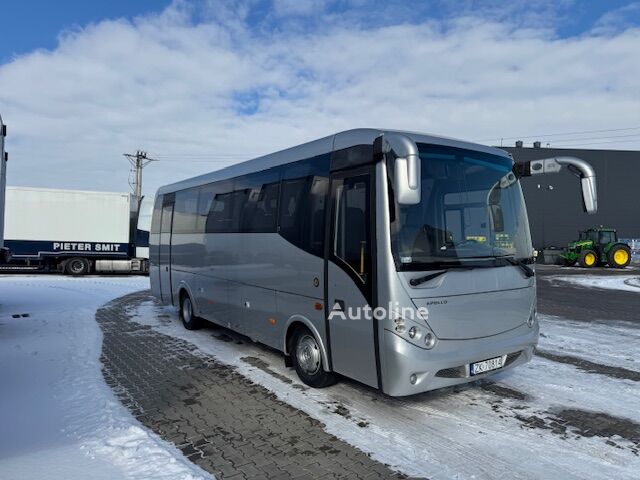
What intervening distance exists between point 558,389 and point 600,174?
126 feet

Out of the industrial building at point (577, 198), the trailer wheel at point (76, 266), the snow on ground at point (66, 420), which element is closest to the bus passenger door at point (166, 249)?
the snow on ground at point (66, 420)

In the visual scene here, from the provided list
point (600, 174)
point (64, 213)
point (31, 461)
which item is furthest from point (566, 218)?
point (31, 461)

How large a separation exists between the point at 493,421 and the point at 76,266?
20.2 meters

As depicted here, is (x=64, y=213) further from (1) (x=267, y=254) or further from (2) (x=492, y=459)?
(2) (x=492, y=459)

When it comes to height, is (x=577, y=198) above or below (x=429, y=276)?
above

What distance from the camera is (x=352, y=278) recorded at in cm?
455

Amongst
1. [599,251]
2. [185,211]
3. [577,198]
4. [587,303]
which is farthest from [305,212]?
[577,198]

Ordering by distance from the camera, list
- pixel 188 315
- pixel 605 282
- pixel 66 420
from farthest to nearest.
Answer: pixel 605 282 < pixel 188 315 < pixel 66 420

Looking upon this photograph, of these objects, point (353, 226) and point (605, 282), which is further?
point (605, 282)

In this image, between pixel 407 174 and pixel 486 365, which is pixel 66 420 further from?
pixel 486 365

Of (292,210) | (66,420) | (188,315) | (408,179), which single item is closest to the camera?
(408,179)

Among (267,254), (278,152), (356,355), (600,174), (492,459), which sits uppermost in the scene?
(600,174)

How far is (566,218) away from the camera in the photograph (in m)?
36.6

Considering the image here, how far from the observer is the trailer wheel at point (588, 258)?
27.3m
